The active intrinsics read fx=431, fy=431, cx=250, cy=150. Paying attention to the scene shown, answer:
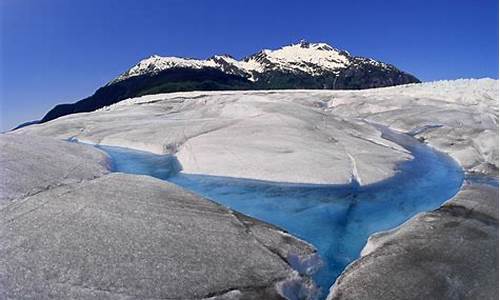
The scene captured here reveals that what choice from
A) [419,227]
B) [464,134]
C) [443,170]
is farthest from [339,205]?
[464,134]

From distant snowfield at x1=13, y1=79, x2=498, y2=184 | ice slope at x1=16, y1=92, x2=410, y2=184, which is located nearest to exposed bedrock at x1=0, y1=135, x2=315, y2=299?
ice slope at x1=16, y1=92, x2=410, y2=184

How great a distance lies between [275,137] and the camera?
40.2ft

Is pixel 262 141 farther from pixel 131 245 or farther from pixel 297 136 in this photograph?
pixel 131 245

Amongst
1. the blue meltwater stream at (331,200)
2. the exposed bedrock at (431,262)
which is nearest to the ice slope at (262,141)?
the blue meltwater stream at (331,200)

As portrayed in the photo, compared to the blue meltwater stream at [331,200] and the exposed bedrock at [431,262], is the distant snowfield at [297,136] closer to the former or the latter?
the blue meltwater stream at [331,200]

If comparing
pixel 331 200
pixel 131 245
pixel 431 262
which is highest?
pixel 131 245

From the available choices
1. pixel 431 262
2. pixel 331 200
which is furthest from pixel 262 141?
pixel 431 262

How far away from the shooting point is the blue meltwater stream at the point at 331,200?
23.4 feet

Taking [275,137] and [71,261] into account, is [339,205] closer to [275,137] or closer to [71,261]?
[275,137]

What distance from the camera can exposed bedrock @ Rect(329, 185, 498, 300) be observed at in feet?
16.3

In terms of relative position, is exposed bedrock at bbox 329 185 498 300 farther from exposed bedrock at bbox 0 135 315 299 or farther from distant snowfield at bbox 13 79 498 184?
distant snowfield at bbox 13 79 498 184

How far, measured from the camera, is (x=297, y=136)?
12438 mm

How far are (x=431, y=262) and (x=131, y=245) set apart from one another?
3.85 m

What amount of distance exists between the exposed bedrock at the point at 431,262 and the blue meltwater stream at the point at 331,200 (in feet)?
1.48
